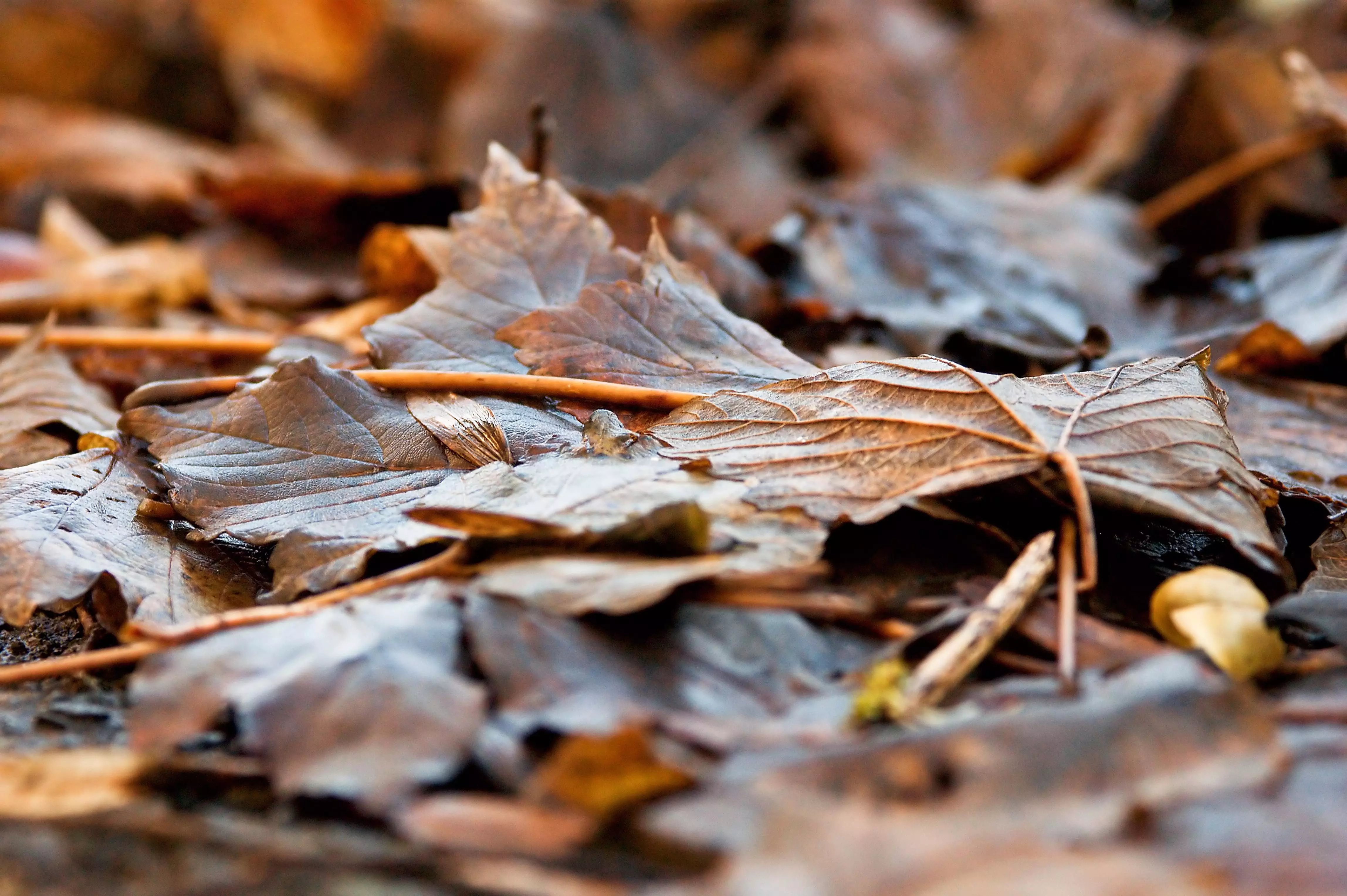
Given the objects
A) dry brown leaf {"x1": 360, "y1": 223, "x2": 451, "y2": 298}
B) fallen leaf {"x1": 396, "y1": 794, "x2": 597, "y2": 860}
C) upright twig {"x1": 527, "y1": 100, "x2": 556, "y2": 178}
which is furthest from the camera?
upright twig {"x1": 527, "y1": 100, "x2": 556, "y2": 178}

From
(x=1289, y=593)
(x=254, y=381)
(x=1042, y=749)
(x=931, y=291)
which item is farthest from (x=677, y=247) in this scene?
(x=1042, y=749)

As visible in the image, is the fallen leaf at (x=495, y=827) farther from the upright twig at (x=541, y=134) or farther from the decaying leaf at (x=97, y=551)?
the upright twig at (x=541, y=134)

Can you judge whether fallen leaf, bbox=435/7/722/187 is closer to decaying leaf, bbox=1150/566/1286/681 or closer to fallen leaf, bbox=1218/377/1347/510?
fallen leaf, bbox=1218/377/1347/510

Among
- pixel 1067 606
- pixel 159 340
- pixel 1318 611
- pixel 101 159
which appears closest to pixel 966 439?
pixel 1067 606

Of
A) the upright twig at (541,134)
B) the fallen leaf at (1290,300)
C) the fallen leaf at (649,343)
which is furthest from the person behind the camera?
the upright twig at (541,134)

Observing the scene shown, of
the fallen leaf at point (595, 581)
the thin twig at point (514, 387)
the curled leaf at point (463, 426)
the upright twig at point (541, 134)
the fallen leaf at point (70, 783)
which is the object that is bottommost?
the fallen leaf at point (70, 783)

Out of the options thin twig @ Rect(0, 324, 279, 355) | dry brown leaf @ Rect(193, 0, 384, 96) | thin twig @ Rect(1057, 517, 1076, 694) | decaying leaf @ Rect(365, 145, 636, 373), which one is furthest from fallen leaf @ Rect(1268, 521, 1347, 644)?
dry brown leaf @ Rect(193, 0, 384, 96)

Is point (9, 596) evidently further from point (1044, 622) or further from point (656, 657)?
point (1044, 622)

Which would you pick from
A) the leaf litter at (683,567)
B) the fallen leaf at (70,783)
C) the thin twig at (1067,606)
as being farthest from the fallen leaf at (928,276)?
the fallen leaf at (70,783)

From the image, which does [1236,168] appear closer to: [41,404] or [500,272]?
[500,272]
